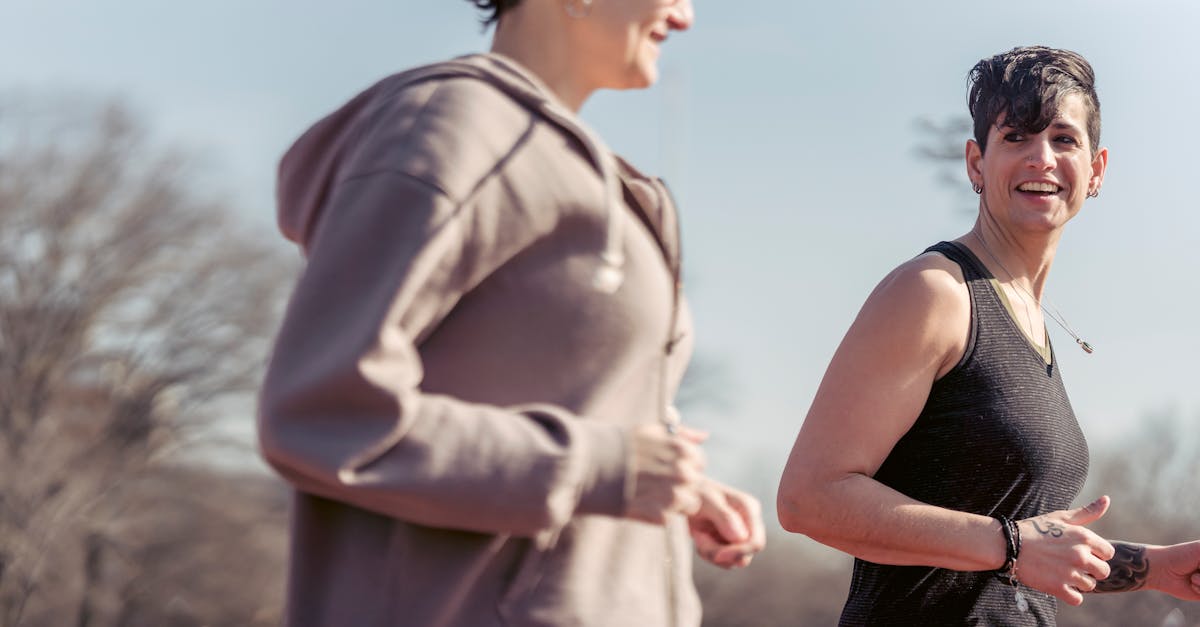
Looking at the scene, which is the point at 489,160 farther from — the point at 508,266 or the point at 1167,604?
the point at 1167,604

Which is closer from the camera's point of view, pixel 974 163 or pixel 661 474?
pixel 661 474

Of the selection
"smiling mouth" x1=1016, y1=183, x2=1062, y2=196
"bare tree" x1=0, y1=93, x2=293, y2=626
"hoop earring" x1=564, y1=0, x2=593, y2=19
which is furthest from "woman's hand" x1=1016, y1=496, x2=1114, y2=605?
"bare tree" x1=0, y1=93, x2=293, y2=626

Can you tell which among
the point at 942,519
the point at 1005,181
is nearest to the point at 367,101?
the point at 942,519

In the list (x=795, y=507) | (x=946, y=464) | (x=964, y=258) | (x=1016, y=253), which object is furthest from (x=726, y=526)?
(x=1016, y=253)

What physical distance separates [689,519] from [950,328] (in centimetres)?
116

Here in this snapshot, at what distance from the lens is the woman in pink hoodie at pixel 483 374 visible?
59.2 inches

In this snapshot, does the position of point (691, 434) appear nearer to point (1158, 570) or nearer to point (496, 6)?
point (496, 6)

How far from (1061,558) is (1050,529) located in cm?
6

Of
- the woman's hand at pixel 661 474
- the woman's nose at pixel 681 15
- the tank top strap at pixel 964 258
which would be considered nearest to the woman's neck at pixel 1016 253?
the tank top strap at pixel 964 258

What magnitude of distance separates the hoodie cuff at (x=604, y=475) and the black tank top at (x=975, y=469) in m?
1.31

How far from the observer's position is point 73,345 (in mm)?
24891

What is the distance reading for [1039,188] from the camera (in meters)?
3.08

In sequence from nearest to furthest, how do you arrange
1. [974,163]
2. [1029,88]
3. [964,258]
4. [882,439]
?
[882,439], [964,258], [1029,88], [974,163]

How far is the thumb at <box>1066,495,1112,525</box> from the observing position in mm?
2639
